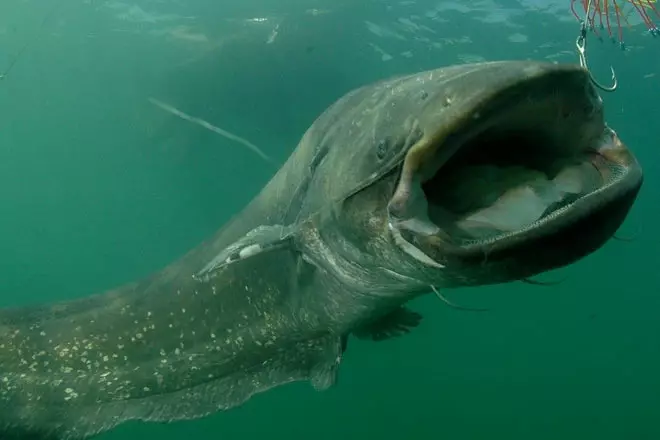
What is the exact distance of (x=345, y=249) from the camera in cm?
348

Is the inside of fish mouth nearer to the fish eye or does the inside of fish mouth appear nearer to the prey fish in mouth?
the prey fish in mouth

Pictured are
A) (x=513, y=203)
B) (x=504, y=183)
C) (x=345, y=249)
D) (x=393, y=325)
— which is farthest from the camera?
(x=393, y=325)

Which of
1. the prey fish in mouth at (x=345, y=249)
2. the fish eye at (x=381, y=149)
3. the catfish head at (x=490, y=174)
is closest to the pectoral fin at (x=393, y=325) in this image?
the prey fish in mouth at (x=345, y=249)

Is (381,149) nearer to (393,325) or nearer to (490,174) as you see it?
(490,174)

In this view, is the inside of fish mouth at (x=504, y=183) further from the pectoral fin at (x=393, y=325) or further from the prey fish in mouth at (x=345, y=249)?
the pectoral fin at (x=393, y=325)

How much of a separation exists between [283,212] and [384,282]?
3.25ft

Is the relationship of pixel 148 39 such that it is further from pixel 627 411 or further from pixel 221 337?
pixel 627 411

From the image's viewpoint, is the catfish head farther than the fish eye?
No

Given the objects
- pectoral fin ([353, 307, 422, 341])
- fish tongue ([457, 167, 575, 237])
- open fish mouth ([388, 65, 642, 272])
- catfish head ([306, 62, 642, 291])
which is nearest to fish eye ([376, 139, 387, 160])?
catfish head ([306, 62, 642, 291])

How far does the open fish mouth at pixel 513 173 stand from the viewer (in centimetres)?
219

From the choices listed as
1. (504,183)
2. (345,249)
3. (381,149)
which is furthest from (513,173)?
(345,249)

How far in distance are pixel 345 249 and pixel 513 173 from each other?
1.16m

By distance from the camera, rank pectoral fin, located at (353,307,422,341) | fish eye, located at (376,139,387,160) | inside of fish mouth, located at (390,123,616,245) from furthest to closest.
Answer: pectoral fin, located at (353,307,422,341), fish eye, located at (376,139,387,160), inside of fish mouth, located at (390,123,616,245)

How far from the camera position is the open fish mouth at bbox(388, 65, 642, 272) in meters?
2.19
